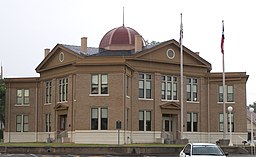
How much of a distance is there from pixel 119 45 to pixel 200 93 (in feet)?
33.2

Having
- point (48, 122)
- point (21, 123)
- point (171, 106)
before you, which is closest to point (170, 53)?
point (171, 106)

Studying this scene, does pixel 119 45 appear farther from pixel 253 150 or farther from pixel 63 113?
pixel 253 150

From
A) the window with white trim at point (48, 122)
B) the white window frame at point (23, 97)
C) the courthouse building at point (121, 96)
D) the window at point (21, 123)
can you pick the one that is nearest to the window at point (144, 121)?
the courthouse building at point (121, 96)

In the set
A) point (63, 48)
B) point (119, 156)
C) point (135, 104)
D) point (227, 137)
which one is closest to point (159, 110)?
point (135, 104)

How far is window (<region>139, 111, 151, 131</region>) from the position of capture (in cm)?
5319

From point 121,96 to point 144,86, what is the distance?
569 cm

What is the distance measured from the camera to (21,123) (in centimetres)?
6059

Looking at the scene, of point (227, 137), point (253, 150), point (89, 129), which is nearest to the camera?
point (253, 150)

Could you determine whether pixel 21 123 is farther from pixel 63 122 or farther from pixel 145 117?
pixel 145 117

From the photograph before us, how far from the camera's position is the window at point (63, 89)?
53.9 metres

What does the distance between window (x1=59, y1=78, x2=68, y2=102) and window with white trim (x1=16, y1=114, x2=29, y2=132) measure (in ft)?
25.4

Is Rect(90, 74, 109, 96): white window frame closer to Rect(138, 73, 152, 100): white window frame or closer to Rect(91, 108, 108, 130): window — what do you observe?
Rect(91, 108, 108, 130): window

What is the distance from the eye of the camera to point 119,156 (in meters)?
39.3

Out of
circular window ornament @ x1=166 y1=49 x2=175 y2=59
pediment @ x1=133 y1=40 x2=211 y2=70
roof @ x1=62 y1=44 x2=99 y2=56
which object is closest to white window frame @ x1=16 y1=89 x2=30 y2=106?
roof @ x1=62 y1=44 x2=99 y2=56
